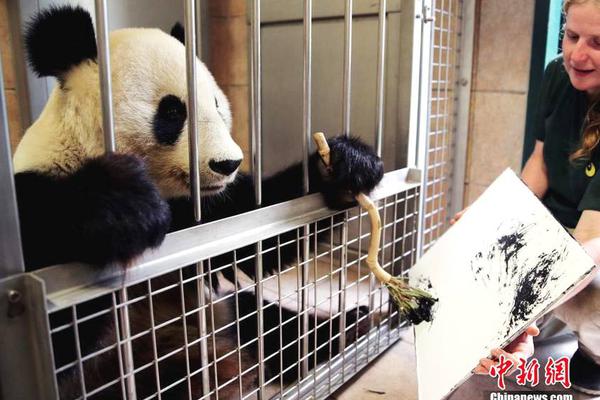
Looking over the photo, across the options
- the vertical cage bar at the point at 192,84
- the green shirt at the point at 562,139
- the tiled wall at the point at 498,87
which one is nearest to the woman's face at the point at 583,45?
the green shirt at the point at 562,139

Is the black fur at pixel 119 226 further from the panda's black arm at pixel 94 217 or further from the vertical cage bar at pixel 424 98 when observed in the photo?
the vertical cage bar at pixel 424 98

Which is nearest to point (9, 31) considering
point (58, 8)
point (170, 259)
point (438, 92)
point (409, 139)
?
point (58, 8)

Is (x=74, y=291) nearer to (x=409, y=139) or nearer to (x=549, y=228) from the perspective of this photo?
(x=549, y=228)

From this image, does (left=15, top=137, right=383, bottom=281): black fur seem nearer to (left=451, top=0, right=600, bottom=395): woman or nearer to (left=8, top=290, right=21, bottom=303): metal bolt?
(left=8, top=290, right=21, bottom=303): metal bolt

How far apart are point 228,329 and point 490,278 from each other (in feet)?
1.87

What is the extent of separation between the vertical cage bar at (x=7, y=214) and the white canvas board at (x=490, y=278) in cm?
61

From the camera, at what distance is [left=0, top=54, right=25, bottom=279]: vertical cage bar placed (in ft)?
1.70

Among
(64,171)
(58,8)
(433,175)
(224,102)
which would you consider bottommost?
(433,175)

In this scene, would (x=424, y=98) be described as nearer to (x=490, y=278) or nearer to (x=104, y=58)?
(x=490, y=278)

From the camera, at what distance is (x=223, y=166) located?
845 mm

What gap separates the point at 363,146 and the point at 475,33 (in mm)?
820

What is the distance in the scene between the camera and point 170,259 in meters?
0.68

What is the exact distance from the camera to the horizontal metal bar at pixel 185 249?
579mm

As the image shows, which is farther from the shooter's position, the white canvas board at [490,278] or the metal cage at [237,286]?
the white canvas board at [490,278]
